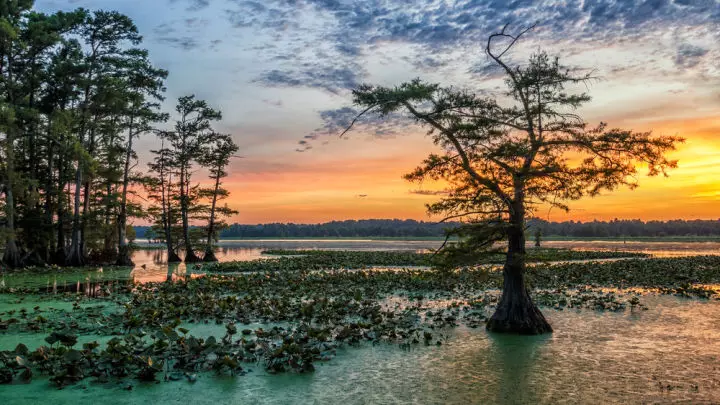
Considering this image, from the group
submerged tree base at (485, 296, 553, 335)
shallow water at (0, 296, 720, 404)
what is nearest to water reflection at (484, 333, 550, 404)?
shallow water at (0, 296, 720, 404)

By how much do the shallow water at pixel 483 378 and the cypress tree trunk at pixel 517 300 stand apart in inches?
20.8

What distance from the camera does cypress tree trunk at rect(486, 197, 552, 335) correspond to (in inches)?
467

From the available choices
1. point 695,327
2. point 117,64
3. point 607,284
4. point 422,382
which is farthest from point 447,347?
point 117,64

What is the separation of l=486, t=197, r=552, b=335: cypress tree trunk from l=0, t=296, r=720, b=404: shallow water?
53 cm

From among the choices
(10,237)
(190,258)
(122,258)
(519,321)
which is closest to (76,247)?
(122,258)

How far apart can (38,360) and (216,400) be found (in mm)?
3384

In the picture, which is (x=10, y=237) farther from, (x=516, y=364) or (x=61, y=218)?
(x=516, y=364)

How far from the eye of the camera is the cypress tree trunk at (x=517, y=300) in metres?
11.9

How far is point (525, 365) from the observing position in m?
8.93

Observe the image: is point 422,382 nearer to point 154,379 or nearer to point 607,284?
point 154,379

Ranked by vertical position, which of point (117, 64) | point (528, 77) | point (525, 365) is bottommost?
point (525, 365)

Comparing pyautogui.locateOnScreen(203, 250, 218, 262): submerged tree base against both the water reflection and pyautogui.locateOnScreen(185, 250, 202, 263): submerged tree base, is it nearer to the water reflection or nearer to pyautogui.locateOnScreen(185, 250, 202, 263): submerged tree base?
pyautogui.locateOnScreen(185, 250, 202, 263): submerged tree base

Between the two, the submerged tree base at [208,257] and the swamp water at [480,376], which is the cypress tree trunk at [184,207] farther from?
the swamp water at [480,376]

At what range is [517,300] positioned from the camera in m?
12.1
